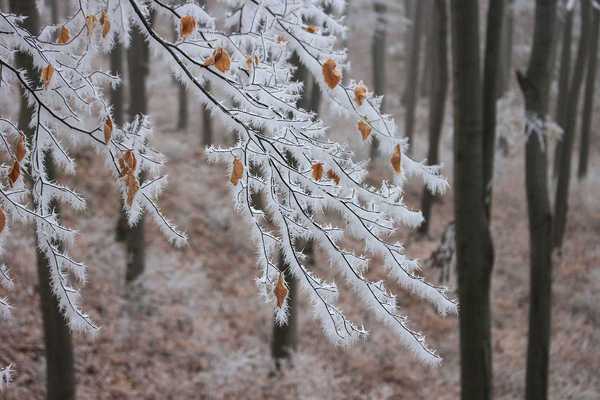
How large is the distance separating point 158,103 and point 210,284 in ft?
49.6

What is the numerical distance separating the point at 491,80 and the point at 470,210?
162 centimetres

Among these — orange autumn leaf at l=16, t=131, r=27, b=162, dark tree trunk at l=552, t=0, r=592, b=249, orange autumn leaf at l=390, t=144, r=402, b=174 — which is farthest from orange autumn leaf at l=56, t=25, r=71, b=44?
dark tree trunk at l=552, t=0, r=592, b=249

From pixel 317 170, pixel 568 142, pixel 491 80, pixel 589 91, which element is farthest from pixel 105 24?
pixel 589 91

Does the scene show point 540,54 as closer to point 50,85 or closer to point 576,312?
point 50,85

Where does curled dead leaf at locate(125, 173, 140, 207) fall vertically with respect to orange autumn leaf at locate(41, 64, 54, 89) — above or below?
below

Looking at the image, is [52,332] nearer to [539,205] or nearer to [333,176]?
[333,176]

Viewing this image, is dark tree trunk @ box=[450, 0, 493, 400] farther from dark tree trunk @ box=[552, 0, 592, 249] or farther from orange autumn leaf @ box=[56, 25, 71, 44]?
dark tree trunk @ box=[552, 0, 592, 249]

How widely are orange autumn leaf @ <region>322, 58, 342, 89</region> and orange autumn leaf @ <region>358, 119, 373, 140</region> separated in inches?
9.8

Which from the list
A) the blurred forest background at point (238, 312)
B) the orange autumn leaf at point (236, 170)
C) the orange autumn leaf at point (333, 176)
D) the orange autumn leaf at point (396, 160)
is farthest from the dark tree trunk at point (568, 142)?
the orange autumn leaf at point (236, 170)

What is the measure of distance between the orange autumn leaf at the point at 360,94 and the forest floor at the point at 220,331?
13.8ft

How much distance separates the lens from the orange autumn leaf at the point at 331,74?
2.24m

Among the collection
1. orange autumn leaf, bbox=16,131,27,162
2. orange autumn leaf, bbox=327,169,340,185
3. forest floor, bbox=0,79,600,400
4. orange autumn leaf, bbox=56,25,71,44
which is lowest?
forest floor, bbox=0,79,600,400

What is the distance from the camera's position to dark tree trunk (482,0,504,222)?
4758mm

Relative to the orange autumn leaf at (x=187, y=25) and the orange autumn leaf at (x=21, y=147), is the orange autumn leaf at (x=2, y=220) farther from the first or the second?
the orange autumn leaf at (x=187, y=25)
